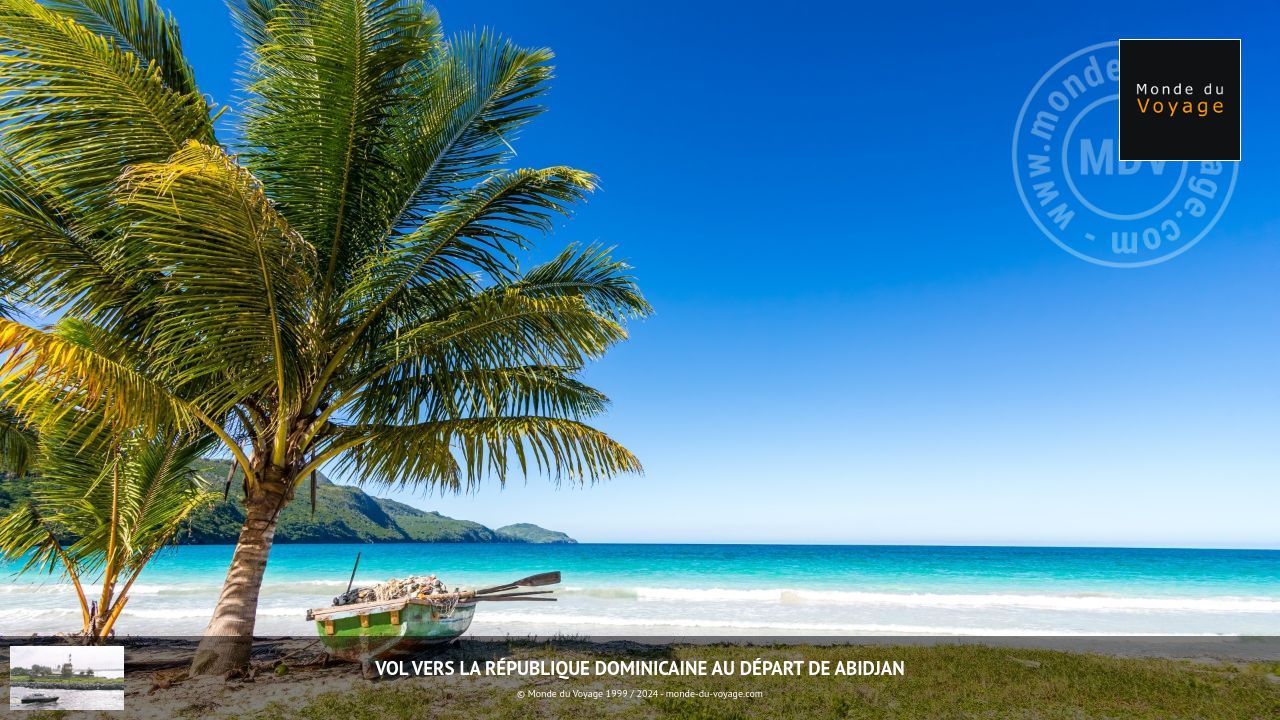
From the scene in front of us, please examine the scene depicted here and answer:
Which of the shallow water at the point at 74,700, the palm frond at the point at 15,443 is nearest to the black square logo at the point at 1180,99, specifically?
the shallow water at the point at 74,700

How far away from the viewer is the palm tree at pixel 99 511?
24.3 feet

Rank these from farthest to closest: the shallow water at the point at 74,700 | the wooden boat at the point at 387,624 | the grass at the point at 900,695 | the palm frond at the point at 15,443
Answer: the palm frond at the point at 15,443 < the wooden boat at the point at 387,624 < the grass at the point at 900,695 < the shallow water at the point at 74,700

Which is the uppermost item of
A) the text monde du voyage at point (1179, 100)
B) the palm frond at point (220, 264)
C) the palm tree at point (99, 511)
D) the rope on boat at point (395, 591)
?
the text monde du voyage at point (1179, 100)

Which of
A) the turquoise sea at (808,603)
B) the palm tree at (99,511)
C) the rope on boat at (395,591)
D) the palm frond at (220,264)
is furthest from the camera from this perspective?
the turquoise sea at (808,603)

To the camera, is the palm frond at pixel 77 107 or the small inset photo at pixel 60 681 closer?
the palm frond at pixel 77 107

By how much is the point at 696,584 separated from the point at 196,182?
28.0 meters

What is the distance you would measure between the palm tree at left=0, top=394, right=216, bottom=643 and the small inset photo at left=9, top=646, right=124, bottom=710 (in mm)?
1248

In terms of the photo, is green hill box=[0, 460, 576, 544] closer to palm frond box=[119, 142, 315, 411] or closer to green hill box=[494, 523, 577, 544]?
green hill box=[494, 523, 577, 544]

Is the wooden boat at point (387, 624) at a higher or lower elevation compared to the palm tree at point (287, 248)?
lower

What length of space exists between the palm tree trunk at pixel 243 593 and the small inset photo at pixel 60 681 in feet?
2.41

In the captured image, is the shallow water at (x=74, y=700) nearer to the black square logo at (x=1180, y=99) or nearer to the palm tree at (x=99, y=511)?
the palm tree at (x=99, y=511)

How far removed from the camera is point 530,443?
24.6 feet

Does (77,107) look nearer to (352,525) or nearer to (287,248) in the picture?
(287,248)

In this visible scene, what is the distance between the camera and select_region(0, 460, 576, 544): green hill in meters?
64.6
